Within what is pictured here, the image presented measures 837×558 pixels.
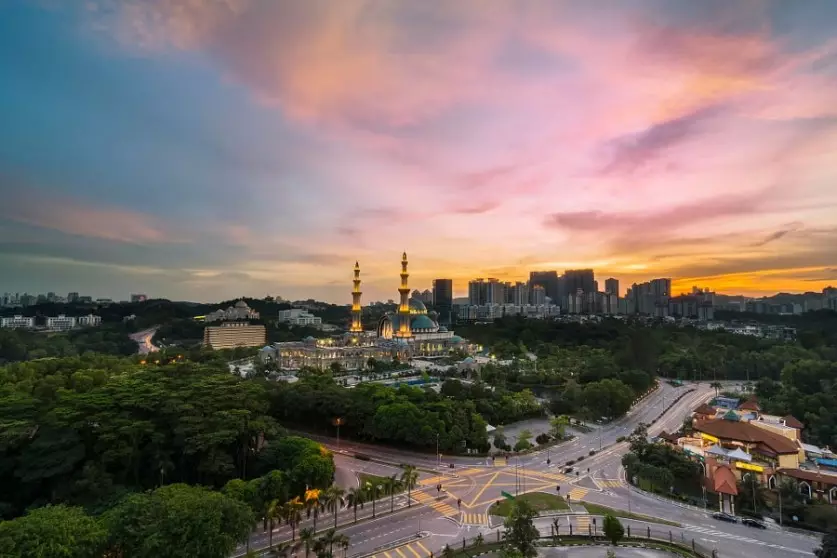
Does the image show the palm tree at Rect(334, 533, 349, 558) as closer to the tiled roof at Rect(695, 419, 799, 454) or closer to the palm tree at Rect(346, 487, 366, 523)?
the palm tree at Rect(346, 487, 366, 523)

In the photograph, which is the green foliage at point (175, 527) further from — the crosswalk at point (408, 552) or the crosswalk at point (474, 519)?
the crosswalk at point (474, 519)

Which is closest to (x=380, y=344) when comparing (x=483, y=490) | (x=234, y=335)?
(x=234, y=335)

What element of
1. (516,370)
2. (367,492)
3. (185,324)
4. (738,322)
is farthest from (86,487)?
(738,322)

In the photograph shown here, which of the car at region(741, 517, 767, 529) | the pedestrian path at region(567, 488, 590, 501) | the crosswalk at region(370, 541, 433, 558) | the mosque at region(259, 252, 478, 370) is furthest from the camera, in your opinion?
the mosque at region(259, 252, 478, 370)

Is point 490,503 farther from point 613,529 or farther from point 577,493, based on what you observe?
point 613,529

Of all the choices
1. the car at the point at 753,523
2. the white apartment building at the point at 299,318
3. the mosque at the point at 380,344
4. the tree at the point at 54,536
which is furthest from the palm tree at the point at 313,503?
the white apartment building at the point at 299,318

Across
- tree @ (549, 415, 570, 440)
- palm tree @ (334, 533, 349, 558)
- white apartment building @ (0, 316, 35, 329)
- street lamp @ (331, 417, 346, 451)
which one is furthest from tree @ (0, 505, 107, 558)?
white apartment building @ (0, 316, 35, 329)

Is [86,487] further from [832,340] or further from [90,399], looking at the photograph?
[832,340]
